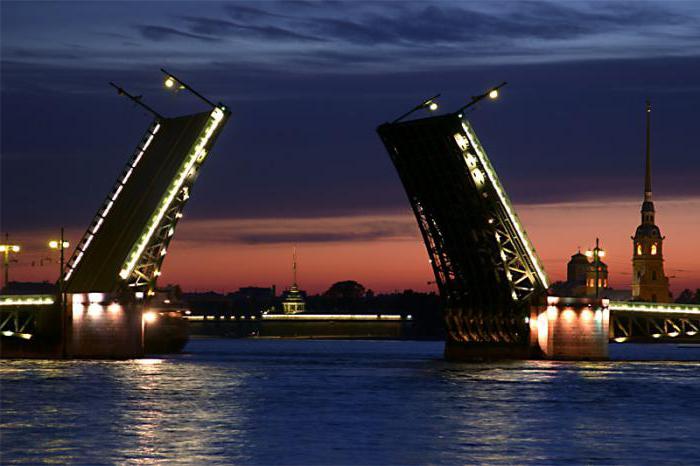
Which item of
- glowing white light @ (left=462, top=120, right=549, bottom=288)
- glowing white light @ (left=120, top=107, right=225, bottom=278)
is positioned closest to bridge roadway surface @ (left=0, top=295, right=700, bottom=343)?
glowing white light @ (left=120, top=107, right=225, bottom=278)

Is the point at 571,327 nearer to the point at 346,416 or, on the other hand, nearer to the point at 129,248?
the point at 129,248

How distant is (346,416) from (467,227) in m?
25.5

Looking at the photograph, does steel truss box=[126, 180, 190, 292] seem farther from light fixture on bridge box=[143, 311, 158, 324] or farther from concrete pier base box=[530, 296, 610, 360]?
concrete pier base box=[530, 296, 610, 360]

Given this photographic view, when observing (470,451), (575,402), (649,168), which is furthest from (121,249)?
(649,168)

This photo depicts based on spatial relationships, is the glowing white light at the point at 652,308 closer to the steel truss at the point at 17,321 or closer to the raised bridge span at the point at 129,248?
the raised bridge span at the point at 129,248

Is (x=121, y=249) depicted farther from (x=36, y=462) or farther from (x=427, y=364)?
(x=36, y=462)

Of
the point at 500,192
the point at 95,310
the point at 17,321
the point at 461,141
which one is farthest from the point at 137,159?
the point at 500,192

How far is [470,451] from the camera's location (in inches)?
1347

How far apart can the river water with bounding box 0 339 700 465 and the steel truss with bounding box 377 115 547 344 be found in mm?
3927

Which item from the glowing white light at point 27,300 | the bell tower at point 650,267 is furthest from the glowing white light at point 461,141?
the bell tower at point 650,267

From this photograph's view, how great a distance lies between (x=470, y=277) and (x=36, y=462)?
4292 centimetres

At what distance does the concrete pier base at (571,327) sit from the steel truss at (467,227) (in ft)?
3.06

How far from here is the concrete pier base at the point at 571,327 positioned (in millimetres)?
73938

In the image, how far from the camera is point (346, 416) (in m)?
44.1
